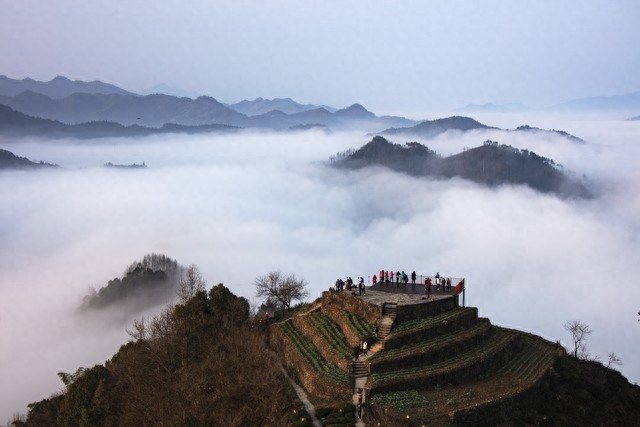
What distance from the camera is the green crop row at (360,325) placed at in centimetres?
4422

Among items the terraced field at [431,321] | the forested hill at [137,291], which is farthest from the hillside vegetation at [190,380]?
the forested hill at [137,291]

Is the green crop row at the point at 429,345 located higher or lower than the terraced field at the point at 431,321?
lower

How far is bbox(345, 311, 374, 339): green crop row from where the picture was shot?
44.2 m

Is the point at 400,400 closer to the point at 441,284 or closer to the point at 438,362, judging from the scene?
the point at 438,362

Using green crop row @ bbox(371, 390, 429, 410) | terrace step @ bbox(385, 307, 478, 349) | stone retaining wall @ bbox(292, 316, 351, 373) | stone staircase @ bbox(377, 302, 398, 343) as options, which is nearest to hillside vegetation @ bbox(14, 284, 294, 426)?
stone retaining wall @ bbox(292, 316, 351, 373)

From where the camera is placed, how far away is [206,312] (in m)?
53.1

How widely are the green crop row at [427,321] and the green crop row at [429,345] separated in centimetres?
117

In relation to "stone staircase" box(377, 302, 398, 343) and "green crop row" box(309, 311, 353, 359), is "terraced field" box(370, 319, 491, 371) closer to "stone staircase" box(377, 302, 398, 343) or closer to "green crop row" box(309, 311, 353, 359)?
"stone staircase" box(377, 302, 398, 343)

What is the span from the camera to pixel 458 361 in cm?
4291

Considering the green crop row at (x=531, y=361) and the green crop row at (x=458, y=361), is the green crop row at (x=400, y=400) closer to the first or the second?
the green crop row at (x=458, y=361)

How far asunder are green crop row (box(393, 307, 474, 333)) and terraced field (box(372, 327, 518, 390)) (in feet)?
9.76

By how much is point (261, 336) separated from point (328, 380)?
501 inches

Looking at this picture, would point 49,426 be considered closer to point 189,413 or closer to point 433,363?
point 189,413

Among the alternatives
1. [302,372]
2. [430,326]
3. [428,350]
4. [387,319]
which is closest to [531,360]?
[430,326]
